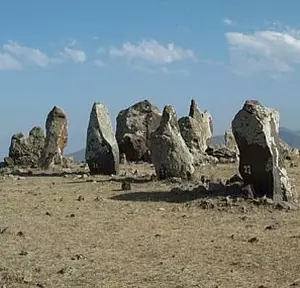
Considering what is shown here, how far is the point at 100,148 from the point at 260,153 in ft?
31.8

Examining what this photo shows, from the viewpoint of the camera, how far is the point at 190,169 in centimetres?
2420

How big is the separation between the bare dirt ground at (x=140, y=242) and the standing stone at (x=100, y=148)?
6.19m

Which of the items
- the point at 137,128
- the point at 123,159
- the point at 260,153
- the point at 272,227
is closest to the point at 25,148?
the point at 123,159

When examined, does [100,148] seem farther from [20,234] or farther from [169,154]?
[20,234]

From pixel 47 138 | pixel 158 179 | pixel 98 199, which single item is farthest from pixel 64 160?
pixel 98 199

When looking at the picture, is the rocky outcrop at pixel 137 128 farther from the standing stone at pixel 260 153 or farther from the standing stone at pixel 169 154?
the standing stone at pixel 260 153

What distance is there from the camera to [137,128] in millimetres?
36438

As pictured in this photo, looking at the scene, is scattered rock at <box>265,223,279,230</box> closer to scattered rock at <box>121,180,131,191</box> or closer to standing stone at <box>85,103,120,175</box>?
scattered rock at <box>121,180,131,191</box>

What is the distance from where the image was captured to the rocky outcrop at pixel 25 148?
34.4m

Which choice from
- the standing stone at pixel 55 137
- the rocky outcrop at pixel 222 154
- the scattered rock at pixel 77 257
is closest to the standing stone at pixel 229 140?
the rocky outcrop at pixel 222 154

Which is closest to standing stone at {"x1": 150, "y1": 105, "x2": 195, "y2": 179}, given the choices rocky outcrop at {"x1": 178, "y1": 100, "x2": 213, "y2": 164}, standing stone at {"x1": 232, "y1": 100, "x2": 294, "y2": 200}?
standing stone at {"x1": 232, "y1": 100, "x2": 294, "y2": 200}

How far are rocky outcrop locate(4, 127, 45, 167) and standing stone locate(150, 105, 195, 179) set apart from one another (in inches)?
432

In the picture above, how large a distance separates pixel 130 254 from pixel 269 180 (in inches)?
268

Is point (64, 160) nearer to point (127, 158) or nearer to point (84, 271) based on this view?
point (127, 158)
